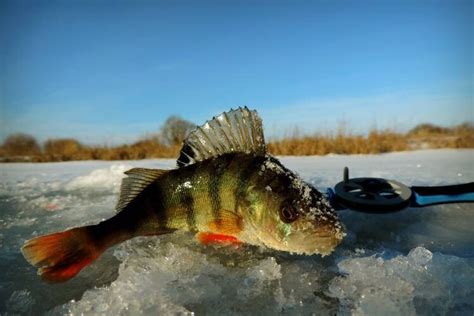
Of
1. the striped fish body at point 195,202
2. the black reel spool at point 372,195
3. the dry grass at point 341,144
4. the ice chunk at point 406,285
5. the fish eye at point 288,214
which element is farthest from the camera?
the dry grass at point 341,144

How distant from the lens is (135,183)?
2262 mm

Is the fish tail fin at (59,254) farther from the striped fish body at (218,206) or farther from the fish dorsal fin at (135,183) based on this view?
the fish dorsal fin at (135,183)

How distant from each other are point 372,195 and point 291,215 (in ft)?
4.99

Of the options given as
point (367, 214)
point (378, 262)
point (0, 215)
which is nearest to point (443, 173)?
point (367, 214)

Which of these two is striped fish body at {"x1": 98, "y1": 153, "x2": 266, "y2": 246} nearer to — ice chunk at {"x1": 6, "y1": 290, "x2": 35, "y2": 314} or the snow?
the snow

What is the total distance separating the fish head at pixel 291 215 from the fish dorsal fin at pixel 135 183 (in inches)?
24.8

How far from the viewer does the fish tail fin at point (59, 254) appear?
174 cm

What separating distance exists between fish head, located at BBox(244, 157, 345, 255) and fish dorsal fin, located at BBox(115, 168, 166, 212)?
631 mm

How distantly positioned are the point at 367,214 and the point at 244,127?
1540 mm

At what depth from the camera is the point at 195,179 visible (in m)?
2.11

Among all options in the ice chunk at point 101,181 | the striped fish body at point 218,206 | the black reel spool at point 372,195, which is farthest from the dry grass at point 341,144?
the striped fish body at point 218,206

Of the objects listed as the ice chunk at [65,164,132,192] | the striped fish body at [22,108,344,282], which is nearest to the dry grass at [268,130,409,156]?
the ice chunk at [65,164,132,192]

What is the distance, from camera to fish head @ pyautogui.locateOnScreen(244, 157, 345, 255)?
1789 millimetres

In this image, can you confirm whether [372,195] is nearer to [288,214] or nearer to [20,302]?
[288,214]
